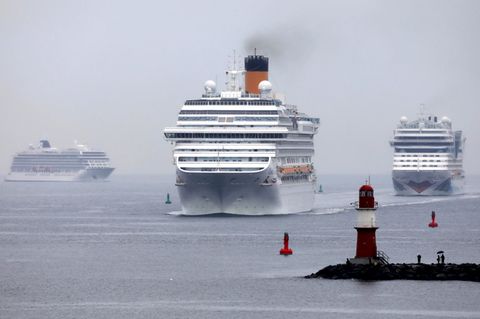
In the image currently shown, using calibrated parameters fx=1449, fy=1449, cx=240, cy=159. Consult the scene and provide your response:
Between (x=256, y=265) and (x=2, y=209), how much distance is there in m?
72.5

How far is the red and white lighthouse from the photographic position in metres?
62.0

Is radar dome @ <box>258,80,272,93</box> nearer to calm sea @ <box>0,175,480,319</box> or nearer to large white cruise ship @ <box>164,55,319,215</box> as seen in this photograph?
large white cruise ship @ <box>164,55,319,215</box>

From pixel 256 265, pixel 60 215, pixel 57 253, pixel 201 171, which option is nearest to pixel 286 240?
pixel 256 265

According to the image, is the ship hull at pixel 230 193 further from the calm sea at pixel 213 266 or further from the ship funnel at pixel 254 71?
the ship funnel at pixel 254 71

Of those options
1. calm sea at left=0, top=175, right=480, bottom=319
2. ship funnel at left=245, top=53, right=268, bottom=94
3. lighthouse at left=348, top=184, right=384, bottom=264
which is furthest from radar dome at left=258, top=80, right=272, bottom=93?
lighthouse at left=348, top=184, right=384, bottom=264

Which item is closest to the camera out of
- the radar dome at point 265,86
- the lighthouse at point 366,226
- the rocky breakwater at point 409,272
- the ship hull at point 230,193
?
the lighthouse at point 366,226

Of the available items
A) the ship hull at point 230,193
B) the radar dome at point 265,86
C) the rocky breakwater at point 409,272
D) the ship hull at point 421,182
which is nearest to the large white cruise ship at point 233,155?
the ship hull at point 230,193

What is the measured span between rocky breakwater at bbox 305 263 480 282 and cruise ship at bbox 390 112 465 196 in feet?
383

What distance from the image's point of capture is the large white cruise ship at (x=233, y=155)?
106 meters

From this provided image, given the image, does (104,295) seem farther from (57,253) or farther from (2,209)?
(2,209)

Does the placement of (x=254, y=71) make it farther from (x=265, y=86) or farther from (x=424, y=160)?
(x=424, y=160)

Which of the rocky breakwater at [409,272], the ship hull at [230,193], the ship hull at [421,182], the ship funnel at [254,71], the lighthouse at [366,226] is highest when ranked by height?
the ship funnel at [254,71]

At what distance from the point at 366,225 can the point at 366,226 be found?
0.14ft

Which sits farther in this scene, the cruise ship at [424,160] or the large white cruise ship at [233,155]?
the cruise ship at [424,160]
